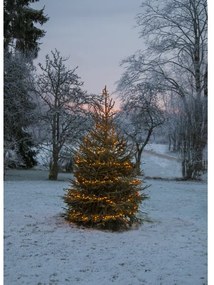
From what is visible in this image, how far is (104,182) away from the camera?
248 inches

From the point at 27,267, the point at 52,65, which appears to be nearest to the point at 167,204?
the point at 27,267

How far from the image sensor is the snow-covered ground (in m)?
4.34

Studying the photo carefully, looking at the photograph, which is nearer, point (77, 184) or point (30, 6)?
point (77, 184)

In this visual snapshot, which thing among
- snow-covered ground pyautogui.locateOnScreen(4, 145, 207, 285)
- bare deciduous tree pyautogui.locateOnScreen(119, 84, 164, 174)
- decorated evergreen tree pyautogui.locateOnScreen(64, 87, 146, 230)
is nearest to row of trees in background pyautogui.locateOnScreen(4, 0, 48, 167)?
bare deciduous tree pyautogui.locateOnScreen(119, 84, 164, 174)

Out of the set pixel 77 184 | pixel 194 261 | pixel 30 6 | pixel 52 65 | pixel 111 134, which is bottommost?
pixel 194 261

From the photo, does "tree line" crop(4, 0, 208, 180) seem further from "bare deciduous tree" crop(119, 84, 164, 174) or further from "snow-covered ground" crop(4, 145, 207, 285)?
"snow-covered ground" crop(4, 145, 207, 285)

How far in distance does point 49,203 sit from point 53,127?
5991mm

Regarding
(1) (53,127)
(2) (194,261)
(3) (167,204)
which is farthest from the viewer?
(1) (53,127)

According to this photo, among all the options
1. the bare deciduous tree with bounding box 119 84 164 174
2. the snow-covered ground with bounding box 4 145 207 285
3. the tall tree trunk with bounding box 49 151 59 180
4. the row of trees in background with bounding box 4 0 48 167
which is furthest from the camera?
the bare deciduous tree with bounding box 119 84 164 174

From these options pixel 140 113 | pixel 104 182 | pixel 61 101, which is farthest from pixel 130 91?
pixel 104 182

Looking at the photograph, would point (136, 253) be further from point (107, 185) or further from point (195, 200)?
point (195, 200)

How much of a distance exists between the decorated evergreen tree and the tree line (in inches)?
276

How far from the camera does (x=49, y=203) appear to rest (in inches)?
330
